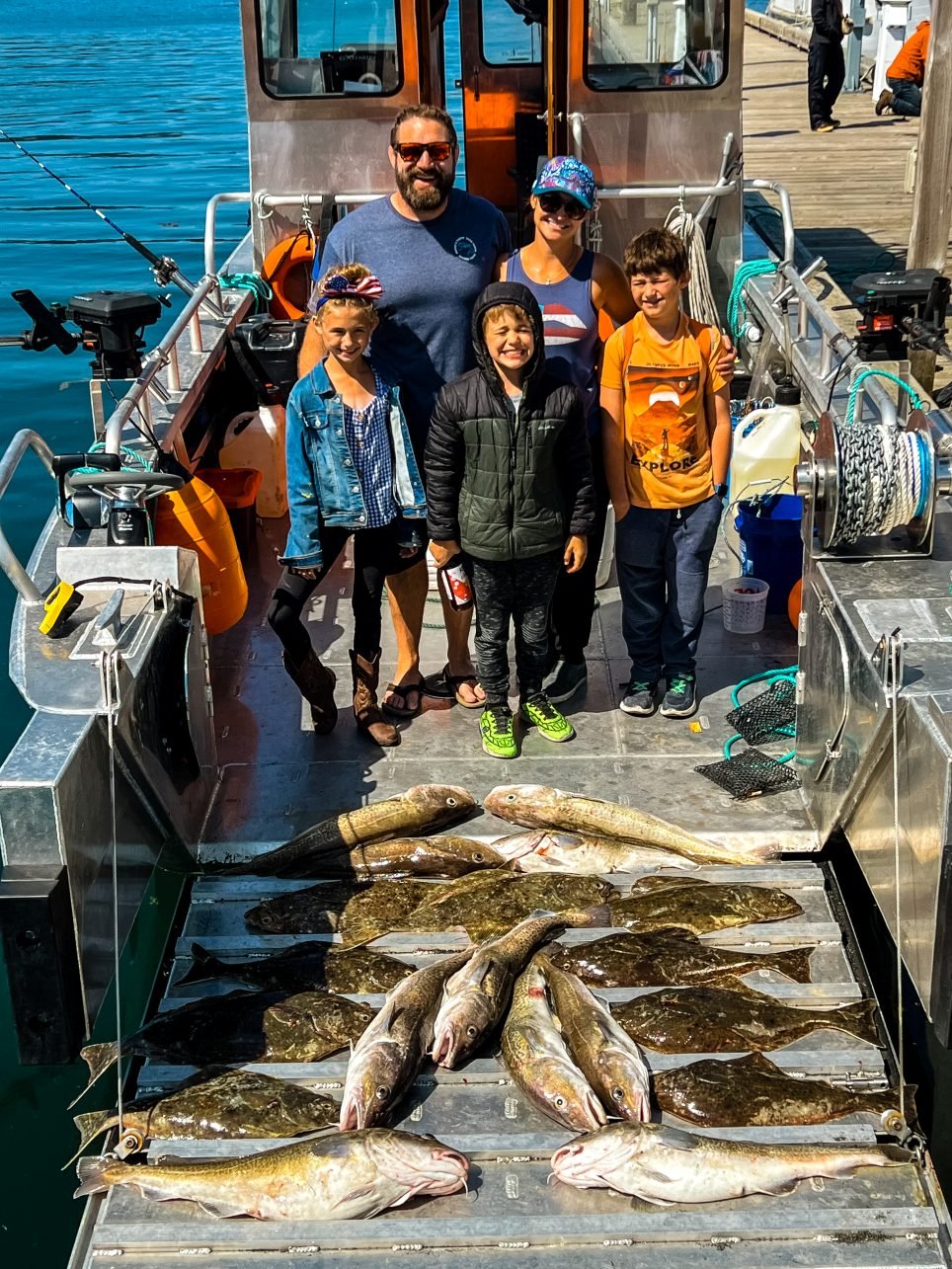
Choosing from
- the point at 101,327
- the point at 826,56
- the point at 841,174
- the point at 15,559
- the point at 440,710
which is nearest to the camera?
the point at 15,559

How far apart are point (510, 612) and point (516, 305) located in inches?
47.2

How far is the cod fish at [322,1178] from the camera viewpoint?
3.46 meters

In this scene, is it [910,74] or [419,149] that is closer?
[419,149]

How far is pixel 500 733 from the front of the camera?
17.6ft

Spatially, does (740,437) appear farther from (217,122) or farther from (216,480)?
(217,122)

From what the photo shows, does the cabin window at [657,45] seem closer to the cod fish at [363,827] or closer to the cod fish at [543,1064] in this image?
the cod fish at [363,827]

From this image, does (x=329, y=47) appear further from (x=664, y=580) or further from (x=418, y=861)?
(x=418, y=861)

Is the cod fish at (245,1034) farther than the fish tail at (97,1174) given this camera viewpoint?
Yes

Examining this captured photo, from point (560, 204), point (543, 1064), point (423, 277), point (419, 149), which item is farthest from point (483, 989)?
point (419, 149)

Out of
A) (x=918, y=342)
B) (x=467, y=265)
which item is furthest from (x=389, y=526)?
(x=918, y=342)

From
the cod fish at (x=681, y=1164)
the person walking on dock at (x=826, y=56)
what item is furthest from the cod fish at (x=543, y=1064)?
the person walking on dock at (x=826, y=56)

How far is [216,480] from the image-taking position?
22.3 feet

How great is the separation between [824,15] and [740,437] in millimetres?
12133

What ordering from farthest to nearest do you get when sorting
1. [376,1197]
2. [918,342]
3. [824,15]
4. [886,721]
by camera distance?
[824,15], [918,342], [886,721], [376,1197]
